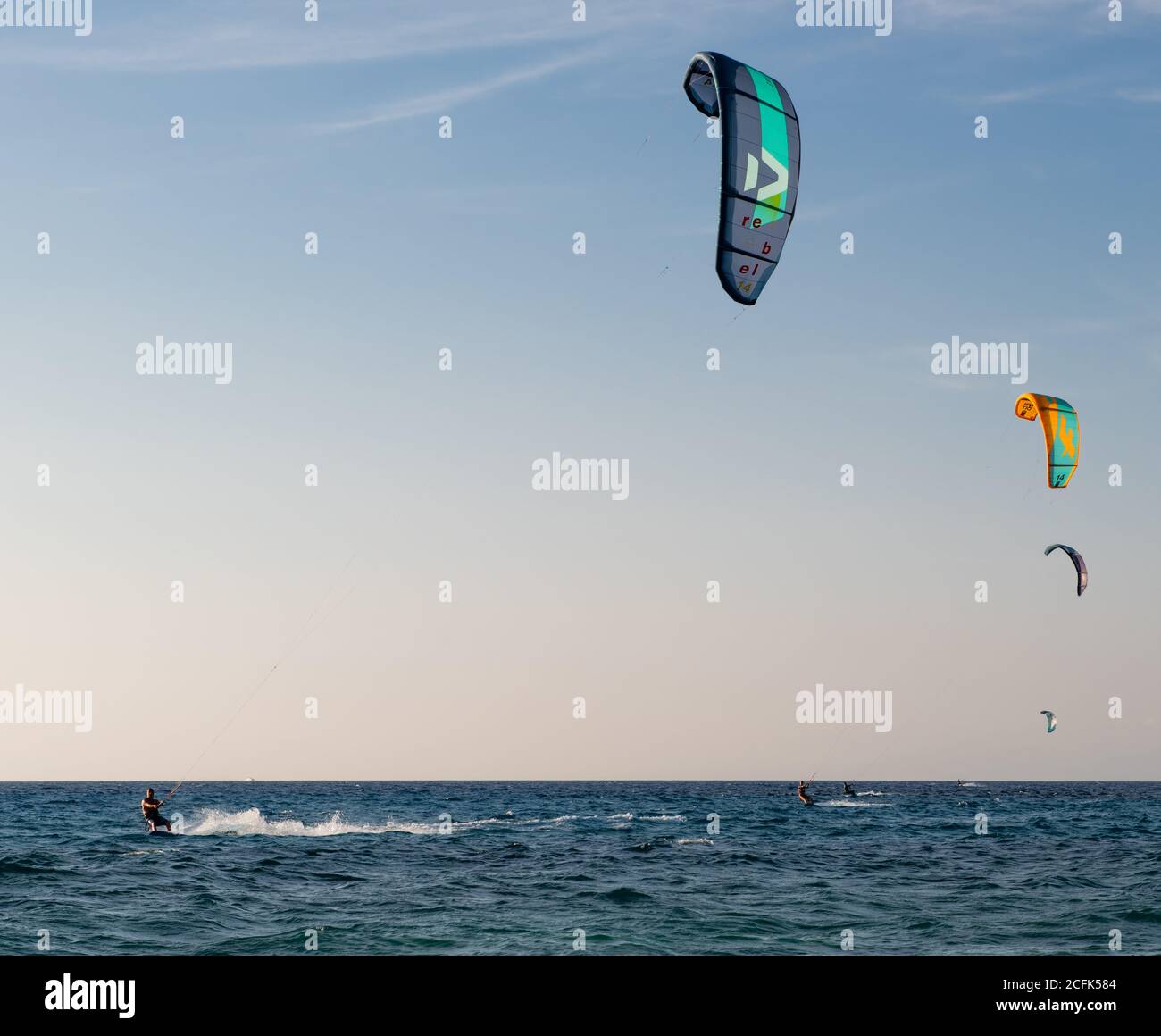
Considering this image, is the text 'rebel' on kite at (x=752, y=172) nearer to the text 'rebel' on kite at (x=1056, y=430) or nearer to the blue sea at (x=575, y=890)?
the blue sea at (x=575, y=890)

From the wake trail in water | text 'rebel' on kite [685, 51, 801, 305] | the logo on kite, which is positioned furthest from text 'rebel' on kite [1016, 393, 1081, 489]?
the wake trail in water

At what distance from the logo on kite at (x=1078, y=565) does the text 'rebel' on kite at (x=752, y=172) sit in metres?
22.8

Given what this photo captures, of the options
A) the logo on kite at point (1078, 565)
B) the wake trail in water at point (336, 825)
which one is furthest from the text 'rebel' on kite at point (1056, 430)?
the wake trail in water at point (336, 825)

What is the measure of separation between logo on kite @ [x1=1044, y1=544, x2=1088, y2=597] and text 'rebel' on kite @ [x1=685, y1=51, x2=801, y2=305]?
2275cm

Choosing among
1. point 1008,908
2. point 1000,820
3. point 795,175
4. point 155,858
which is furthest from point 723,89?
point 1000,820

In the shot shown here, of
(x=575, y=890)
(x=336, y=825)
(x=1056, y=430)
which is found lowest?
(x=336, y=825)

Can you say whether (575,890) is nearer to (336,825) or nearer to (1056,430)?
(1056,430)

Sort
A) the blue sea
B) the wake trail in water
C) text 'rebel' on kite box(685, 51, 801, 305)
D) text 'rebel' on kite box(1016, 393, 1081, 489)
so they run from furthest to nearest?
the wake trail in water
text 'rebel' on kite box(1016, 393, 1081, 489)
the blue sea
text 'rebel' on kite box(685, 51, 801, 305)

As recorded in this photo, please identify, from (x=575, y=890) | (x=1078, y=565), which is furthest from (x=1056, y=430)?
(x=575, y=890)

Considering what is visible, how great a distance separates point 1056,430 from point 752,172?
18342mm

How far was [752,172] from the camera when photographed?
620 inches

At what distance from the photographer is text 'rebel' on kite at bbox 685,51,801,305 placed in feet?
51.1

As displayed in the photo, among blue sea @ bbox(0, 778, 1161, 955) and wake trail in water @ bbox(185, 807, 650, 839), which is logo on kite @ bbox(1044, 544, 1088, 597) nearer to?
blue sea @ bbox(0, 778, 1161, 955)

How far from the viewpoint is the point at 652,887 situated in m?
24.1
